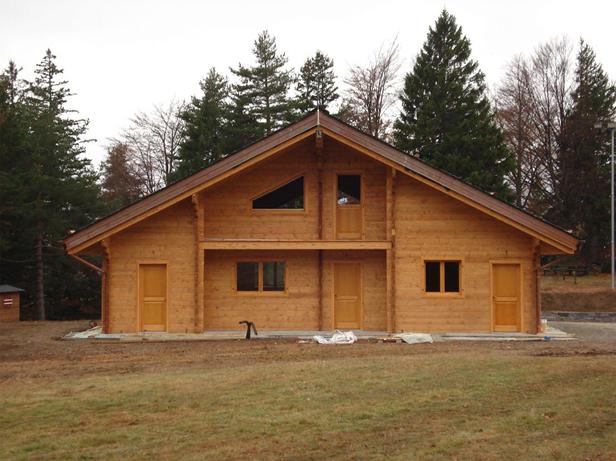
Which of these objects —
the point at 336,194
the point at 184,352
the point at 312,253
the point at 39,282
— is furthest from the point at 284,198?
the point at 39,282

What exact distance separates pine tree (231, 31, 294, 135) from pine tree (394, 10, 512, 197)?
8567 millimetres

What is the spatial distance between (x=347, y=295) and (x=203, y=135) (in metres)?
27.7

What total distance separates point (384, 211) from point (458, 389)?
10.4m

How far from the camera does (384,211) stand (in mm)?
20234

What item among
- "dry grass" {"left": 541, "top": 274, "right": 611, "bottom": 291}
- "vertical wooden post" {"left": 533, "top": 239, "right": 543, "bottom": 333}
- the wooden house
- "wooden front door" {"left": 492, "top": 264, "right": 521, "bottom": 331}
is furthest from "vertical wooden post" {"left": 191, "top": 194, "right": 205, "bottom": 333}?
"dry grass" {"left": 541, "top": 274, "right": 611, "bottom": 291}

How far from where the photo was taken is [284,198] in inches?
808

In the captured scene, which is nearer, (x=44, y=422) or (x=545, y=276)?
(x=44, y=422)

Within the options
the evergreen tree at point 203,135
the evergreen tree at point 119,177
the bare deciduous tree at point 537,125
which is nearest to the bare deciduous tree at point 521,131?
the bare deciduous tree at point 537,125

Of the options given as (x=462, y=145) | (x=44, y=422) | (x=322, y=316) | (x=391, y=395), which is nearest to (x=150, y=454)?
(x=44, y=422)

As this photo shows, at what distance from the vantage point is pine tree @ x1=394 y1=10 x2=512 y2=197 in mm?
41375

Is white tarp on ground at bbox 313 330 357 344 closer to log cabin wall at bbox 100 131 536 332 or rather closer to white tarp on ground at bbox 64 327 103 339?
log cabin wall at bbox 100 131 536 332

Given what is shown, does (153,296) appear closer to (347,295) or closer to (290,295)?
(290,295)

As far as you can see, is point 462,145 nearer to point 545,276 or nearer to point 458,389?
point 545,276

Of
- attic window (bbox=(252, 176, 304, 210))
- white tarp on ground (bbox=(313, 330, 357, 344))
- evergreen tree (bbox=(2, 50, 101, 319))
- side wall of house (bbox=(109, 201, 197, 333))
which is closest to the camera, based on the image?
white tarp on ground (bbox=(313, 330, 357, 344))
